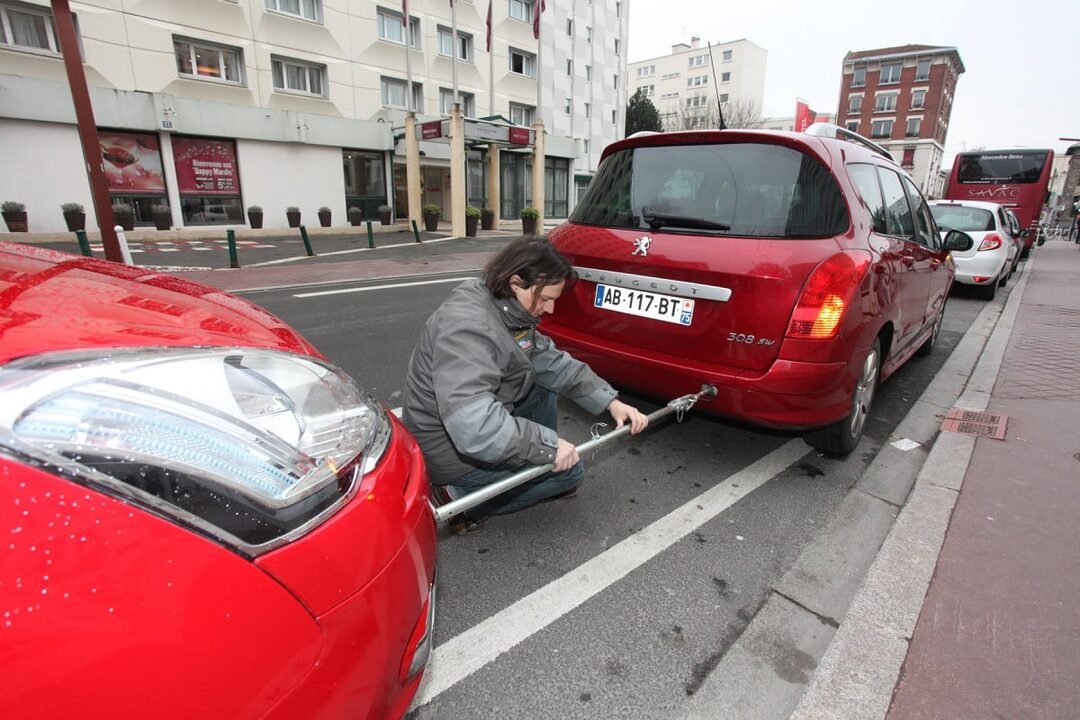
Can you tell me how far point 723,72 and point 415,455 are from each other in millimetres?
85760

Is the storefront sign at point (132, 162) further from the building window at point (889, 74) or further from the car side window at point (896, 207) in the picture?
the building window at point (889, 74)

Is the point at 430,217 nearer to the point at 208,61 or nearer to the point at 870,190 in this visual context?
the point at 208,61

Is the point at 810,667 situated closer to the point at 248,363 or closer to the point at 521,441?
the point at 521,441

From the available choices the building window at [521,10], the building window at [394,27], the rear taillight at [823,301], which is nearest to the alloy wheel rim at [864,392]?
the rear taillight at [823,301]

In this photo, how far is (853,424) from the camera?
10.9 ft

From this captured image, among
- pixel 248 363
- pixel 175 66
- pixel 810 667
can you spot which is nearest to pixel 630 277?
pixel 810 667

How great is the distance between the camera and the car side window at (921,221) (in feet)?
13.7

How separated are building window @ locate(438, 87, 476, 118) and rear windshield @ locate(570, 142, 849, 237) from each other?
23047 millimetres

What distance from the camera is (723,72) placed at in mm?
75188

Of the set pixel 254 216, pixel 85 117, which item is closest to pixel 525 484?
pixel 85 117

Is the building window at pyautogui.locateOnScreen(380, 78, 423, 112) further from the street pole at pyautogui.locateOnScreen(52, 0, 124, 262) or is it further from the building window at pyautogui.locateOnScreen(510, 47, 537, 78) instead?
the street pole at pyautogui.locateOnScreen(52, 0, 124, 262)

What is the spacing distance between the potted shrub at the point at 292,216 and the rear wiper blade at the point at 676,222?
19001 millimetres

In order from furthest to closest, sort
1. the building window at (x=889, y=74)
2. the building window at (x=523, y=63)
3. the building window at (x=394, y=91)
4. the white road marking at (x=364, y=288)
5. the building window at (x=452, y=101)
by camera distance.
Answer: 1. the building window at (x=889, y=74)
2. the building window at (x=523, y=63)
3. the building window at (x=452, y=101)
4. the building window at (x=394, y=91)
5. the white road marking at (x=364, y=288)

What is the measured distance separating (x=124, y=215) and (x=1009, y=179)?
26.3m
